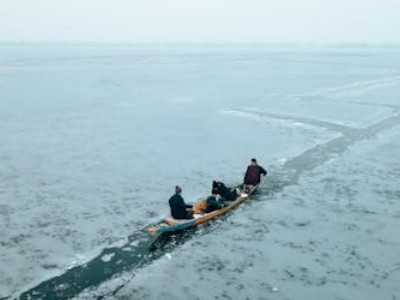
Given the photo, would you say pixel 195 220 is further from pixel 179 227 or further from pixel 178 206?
pixel 178 206

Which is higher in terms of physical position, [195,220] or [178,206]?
[178,206]

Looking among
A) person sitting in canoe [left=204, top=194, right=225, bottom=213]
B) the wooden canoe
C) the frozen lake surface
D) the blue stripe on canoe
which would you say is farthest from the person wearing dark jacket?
the blue stripe on canoe

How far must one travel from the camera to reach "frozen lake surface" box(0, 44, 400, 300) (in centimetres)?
1169

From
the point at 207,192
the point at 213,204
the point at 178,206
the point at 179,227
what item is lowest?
the point at 207,192

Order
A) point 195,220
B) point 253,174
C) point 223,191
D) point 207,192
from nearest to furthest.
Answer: point 195,220 < point 223,191 < point 253,174 < point 207,192

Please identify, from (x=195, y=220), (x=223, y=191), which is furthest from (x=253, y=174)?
(x=195, y=220)

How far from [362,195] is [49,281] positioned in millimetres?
11356

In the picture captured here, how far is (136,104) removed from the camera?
39.7 meters

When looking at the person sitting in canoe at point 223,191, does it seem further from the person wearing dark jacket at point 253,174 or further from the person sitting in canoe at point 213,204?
the person wearing dark jacket at point 253,174

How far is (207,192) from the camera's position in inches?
718

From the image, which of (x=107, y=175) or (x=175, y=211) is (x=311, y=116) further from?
(x=175, y=211)

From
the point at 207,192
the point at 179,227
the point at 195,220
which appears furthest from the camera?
the point at 207,192

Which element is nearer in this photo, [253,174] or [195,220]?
[195,220]

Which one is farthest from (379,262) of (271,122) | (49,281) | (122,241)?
(271,122)
